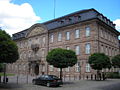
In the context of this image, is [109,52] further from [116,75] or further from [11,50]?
[11,50]

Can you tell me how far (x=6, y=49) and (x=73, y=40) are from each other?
22738 mm

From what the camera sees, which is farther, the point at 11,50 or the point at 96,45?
the point at 96,45

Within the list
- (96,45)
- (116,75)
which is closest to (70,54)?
(96,45)

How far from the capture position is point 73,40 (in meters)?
37.5

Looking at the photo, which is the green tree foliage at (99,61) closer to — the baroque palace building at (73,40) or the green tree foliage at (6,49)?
the baroque palace building at (73,40)

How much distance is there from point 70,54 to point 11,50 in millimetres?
8720

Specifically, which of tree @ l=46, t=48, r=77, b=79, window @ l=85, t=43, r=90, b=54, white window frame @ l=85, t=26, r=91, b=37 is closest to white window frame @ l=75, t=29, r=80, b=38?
white window frame @ l=85, t=26, r=91, b=37

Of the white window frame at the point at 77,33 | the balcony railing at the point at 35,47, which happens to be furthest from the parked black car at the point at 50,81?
the balcony railing at the point at 35,47

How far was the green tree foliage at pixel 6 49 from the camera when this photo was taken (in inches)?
630

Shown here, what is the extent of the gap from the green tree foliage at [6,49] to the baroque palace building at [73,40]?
768 inches

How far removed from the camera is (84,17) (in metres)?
36.3

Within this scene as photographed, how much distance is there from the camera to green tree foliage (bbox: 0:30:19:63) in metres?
16.0

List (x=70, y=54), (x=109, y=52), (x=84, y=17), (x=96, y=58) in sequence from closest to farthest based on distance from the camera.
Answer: (x=70, y=54)
(x=96, y=58)
(x=84, y=17)
(x=109, y=52)

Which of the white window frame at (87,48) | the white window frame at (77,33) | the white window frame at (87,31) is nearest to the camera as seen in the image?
the white window frame at (87,48)
